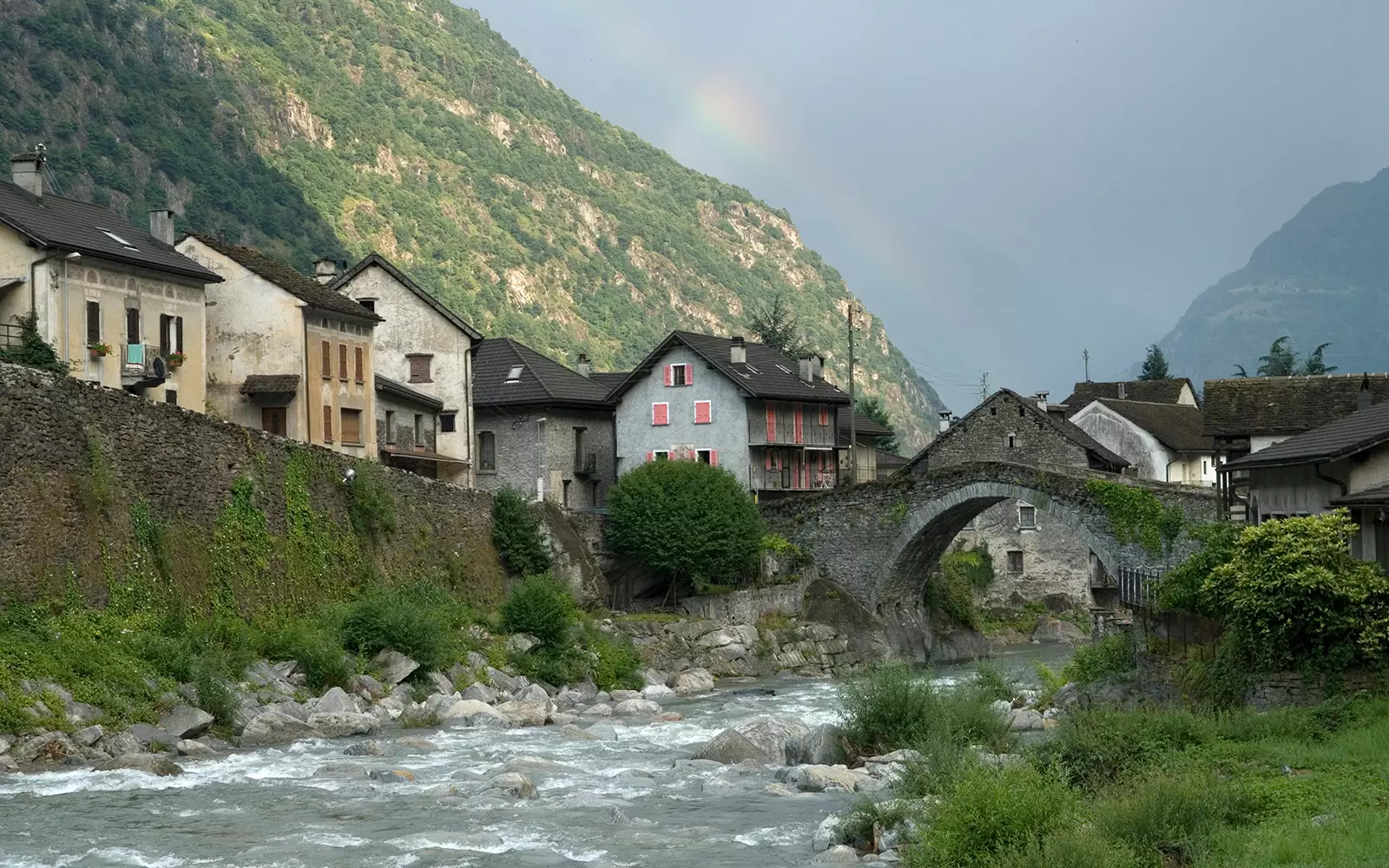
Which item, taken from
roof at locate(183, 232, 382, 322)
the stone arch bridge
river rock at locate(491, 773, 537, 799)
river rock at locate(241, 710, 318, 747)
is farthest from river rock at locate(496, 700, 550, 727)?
the stone arch bridge

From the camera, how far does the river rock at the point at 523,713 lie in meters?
30.2

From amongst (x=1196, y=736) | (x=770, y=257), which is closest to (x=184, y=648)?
(x=1196, y=736)

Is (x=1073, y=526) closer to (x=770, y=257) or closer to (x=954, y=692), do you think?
(x=954, y=692)

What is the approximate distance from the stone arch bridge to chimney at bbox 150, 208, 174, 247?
2065 cm

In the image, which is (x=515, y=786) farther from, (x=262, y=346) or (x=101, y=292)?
(x=262, y=346)

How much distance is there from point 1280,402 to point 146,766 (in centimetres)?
3315

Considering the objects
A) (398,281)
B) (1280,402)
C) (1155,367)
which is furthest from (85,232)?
(1155,367)

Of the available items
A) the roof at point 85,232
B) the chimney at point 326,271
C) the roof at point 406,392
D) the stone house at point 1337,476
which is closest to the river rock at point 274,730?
the roof at point 85,232

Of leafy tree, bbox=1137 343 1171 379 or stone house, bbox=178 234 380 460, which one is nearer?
stone house, bbox=178 234 380 460

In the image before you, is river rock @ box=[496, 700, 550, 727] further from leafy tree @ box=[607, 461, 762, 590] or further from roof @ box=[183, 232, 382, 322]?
roof @ box=[183, 232, 382, 322]

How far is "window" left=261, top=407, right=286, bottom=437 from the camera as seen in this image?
4388cm

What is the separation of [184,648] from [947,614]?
3478 cm

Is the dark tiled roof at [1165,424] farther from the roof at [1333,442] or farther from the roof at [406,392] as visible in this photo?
the roof at [1333,442]

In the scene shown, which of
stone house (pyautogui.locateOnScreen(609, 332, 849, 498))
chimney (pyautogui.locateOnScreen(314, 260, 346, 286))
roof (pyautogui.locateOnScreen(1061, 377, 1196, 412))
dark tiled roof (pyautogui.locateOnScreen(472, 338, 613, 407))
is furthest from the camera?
roof (pyautogui.locateOnScreen(1061, 377, 1196, 412))
